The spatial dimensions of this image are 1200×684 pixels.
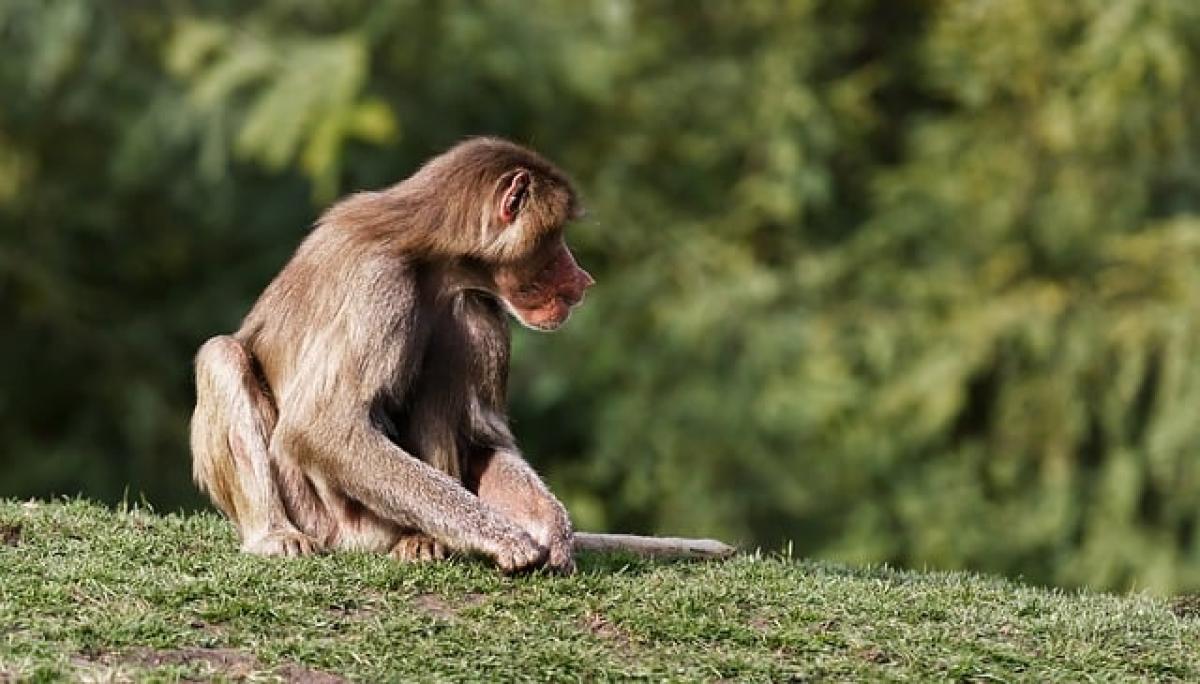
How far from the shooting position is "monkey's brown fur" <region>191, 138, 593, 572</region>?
7.99 meters

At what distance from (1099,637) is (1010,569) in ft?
40.8

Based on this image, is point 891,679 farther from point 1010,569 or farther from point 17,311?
point 17,311

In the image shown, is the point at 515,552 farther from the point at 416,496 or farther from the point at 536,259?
the point at 536,259

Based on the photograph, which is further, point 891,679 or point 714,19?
point 714,19

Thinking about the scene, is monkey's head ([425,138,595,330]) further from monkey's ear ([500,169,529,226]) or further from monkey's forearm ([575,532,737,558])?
monkey's forearm ([575,532,737,558])

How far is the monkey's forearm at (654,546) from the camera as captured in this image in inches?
347

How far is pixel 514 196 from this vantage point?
829cm

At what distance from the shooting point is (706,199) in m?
22.4

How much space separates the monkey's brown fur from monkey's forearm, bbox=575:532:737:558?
57 cm

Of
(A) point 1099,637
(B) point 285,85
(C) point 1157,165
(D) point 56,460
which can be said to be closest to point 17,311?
(D) point 56,460

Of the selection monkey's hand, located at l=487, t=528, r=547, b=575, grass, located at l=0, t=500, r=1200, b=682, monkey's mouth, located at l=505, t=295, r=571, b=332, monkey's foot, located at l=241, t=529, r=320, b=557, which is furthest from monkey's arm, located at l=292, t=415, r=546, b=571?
monkey's mouth, located at l=505, t=295, r=571, b=332

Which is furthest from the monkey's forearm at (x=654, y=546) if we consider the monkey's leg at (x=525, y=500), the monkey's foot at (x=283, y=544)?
the monkey's foot at (x=283, y=544)

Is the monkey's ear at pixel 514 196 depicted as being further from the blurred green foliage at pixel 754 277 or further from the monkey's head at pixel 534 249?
the blurred green foliage at pixel 754 277

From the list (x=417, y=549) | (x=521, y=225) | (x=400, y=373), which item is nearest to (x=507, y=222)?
(x=521, y=225)
